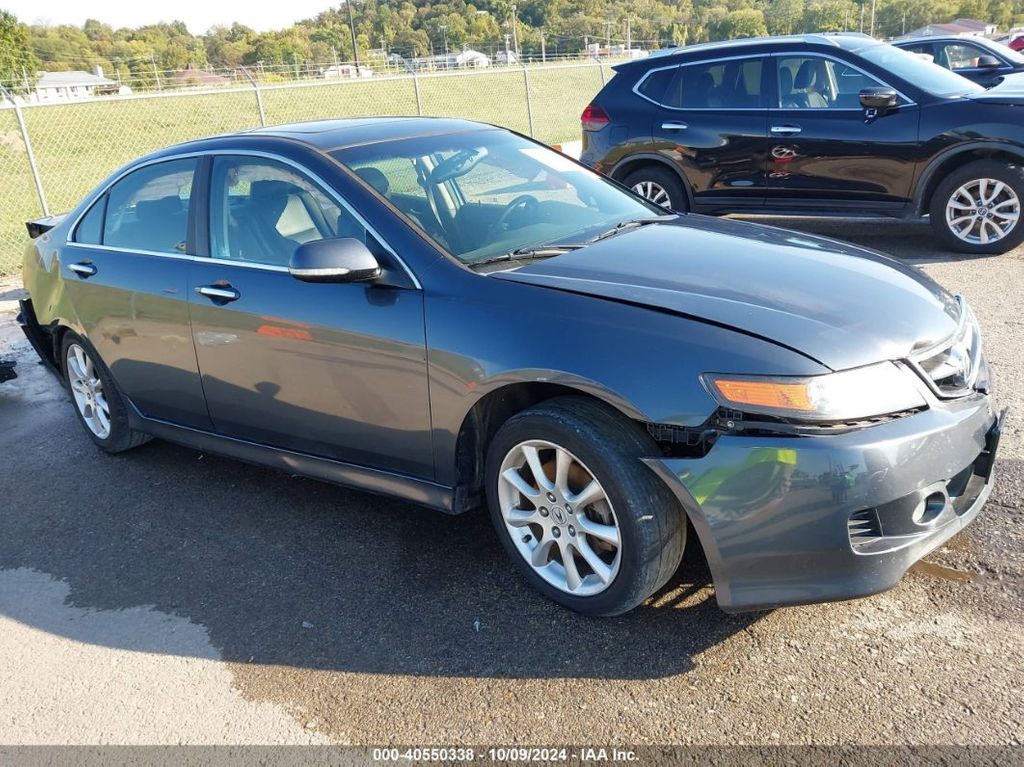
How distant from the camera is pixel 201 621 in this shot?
10.6 ft

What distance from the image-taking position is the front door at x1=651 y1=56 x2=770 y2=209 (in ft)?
26.4

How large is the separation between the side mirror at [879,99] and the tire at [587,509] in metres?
5.81

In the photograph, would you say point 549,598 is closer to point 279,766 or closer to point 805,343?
point 279,766

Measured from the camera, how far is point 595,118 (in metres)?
8.89

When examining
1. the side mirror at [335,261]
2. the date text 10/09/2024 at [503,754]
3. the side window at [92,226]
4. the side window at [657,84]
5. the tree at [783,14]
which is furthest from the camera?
the tree at [783,14]

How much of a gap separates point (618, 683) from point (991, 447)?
1.46 metres

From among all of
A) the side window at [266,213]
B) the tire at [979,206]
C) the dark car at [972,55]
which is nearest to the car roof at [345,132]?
the side window at [266,213]

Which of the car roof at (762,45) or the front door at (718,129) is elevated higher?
the car roof at (762,45)

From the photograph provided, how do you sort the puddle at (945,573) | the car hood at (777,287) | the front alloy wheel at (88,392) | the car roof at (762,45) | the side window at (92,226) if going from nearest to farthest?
the car hood at (777,287)
the puddle at (945,573)
the side window at (92,226)
the front alloy wheel at (88,392)
the car roof at (762,45)

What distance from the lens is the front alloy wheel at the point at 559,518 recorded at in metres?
2.89

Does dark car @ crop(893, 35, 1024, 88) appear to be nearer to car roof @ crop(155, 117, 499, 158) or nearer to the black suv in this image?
the black suv

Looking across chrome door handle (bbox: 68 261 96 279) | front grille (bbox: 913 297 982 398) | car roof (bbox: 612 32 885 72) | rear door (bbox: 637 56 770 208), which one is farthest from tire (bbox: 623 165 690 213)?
front grille (bbox: 913 297 982 398)

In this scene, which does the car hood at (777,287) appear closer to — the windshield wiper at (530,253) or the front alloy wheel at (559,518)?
the windshield wiper at (530,253)

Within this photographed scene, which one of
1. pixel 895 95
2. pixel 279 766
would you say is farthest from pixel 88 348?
pixel 895 95
